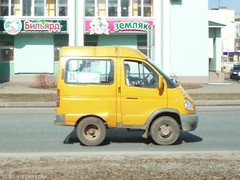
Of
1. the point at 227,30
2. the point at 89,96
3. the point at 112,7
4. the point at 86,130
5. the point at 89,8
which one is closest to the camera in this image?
the point at 89,96

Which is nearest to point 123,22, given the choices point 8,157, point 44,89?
point 44,89

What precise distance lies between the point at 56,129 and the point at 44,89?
1359cm

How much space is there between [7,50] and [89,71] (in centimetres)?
2422

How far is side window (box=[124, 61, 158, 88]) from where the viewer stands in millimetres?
8820

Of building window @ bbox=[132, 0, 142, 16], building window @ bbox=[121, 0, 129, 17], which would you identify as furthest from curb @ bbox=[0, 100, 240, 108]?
building window @ bbox=[132, 0, 142, 16]

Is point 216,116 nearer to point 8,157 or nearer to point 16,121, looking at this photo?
point 16,121

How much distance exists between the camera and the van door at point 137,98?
8719mm

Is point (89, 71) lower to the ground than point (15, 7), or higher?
lower

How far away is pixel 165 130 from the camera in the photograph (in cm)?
886

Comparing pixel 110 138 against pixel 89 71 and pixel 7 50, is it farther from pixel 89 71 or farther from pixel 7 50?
pixel 7 50

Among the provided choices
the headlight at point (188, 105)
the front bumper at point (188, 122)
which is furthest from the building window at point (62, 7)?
the front bumper at point (188, 122)

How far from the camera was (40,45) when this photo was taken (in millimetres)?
31266

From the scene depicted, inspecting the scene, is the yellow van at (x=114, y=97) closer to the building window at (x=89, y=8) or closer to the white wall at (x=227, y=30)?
the building window at (x=89, y=8)

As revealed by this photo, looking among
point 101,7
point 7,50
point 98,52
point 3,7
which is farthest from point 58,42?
point 98,52
